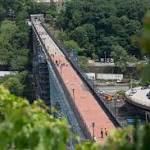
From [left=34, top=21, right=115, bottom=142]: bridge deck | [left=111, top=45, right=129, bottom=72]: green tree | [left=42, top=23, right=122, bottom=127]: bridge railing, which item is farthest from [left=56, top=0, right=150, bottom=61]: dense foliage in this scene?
[left=34, top=21, right=115, bottom=142]: bridge deck

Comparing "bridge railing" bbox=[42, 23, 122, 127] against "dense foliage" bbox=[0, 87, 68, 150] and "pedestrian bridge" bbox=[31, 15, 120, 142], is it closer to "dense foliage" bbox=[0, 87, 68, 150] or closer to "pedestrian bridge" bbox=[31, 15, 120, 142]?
"pedestrian bridge" bbox=[31, 15, 120, 142]

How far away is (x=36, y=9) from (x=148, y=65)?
7958 cm

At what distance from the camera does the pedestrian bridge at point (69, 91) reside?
2906 cm

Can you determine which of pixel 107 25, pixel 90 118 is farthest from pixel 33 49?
pixel 90 118

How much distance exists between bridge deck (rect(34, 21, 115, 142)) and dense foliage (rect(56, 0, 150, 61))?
1104cm

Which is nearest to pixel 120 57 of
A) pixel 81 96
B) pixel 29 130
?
pixel 81 96

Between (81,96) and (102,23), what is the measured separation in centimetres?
3598

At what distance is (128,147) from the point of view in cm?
361

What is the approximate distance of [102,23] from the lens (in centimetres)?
7188

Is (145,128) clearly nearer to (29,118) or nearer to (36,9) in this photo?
(29,118)

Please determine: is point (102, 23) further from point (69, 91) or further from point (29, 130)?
point (29, 130)

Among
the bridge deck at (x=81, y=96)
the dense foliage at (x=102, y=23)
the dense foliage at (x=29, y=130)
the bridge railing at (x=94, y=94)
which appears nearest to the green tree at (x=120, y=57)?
the dense foliage at (x=102, y=23)

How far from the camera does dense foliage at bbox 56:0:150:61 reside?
67.6m

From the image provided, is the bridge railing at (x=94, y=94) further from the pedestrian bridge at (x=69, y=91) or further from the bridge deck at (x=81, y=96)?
the bridge deck at (x=81, y=96)
